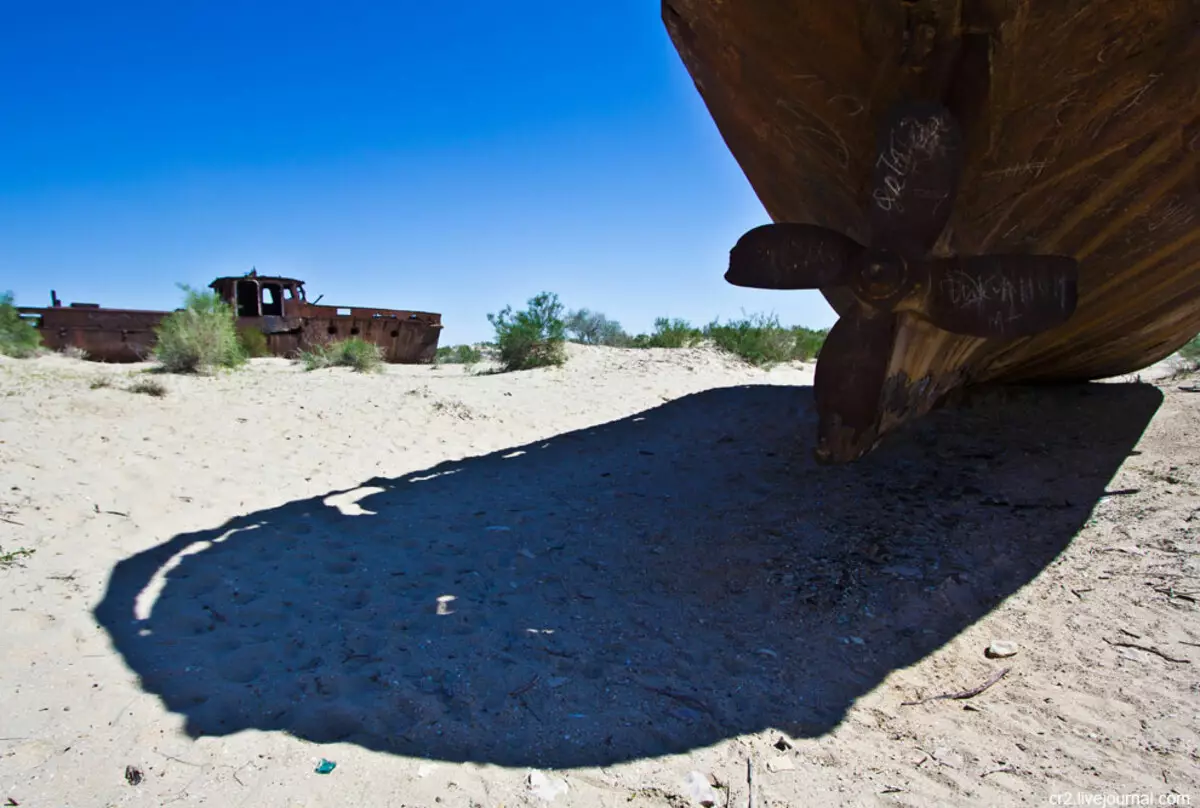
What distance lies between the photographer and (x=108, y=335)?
1287 centimetres

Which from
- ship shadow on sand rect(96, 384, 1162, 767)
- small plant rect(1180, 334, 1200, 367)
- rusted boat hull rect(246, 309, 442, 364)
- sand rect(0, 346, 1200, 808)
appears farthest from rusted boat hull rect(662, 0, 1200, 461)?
rusted boat hull rect(246, 309, 442, 364)

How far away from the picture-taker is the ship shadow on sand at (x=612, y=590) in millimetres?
2281

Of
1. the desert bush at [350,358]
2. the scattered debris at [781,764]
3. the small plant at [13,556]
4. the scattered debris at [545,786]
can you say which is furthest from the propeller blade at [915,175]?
the desert bush at [350,358]

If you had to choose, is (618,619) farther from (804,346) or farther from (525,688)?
(804,346)

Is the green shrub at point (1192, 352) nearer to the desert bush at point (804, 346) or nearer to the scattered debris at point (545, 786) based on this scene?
the desert bush at point (804, 346)

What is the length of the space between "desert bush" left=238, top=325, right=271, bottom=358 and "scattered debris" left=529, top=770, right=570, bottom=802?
13442mm

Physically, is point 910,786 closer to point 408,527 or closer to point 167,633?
point 167,633

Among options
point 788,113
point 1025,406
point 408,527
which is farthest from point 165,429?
point 1025,406

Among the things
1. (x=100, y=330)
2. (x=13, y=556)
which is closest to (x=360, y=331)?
(x=100, y=330)

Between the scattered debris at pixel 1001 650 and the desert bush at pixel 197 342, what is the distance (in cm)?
987

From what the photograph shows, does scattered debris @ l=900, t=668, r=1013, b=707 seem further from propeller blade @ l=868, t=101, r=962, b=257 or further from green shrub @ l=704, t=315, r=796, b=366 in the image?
green shrub @ l=704, t=315, r=796, b=366

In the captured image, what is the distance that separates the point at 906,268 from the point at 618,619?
201 centimetres

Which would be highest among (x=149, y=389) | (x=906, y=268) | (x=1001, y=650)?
(x=906, y=268)

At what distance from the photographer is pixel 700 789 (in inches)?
75.4
